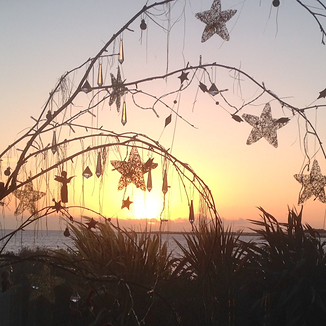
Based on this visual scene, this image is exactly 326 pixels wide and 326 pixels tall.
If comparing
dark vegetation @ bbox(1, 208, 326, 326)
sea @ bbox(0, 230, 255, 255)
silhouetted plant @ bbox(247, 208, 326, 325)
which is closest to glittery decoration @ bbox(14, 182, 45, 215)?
sea @ bbox(0, 230, 255, 255)

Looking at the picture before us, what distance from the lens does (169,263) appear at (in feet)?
16.1

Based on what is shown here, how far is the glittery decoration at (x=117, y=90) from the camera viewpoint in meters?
1.47

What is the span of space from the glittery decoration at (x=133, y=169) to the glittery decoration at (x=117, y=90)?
194 millimetres

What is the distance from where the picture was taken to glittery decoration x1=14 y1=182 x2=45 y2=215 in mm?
1583

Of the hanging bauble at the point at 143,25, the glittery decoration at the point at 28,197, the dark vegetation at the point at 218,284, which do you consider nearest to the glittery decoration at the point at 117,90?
the hanging bauble at the point at 143,25

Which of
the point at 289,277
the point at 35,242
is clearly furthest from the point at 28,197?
the point at 289,277

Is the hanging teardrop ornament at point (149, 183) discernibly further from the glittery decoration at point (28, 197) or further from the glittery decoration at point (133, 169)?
the glittery decoration at point (28, 197)

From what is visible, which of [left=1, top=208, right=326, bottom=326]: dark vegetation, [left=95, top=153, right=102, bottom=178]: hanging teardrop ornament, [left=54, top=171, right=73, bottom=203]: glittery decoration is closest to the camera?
[left=54, top=171, right=73, bottom=203]: glittery decoration

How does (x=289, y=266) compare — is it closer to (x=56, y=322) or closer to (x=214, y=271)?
(x=214, y=271)

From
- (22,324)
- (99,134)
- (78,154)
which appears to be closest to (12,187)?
(78,154)

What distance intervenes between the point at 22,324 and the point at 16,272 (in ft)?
3.54

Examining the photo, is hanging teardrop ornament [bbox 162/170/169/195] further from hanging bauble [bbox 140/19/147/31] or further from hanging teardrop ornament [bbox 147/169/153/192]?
hanging bauble [bbox 140/19/147/31]

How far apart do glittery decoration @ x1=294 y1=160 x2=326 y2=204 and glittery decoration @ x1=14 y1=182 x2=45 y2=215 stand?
102 centimetres

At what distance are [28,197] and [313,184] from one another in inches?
43.8
